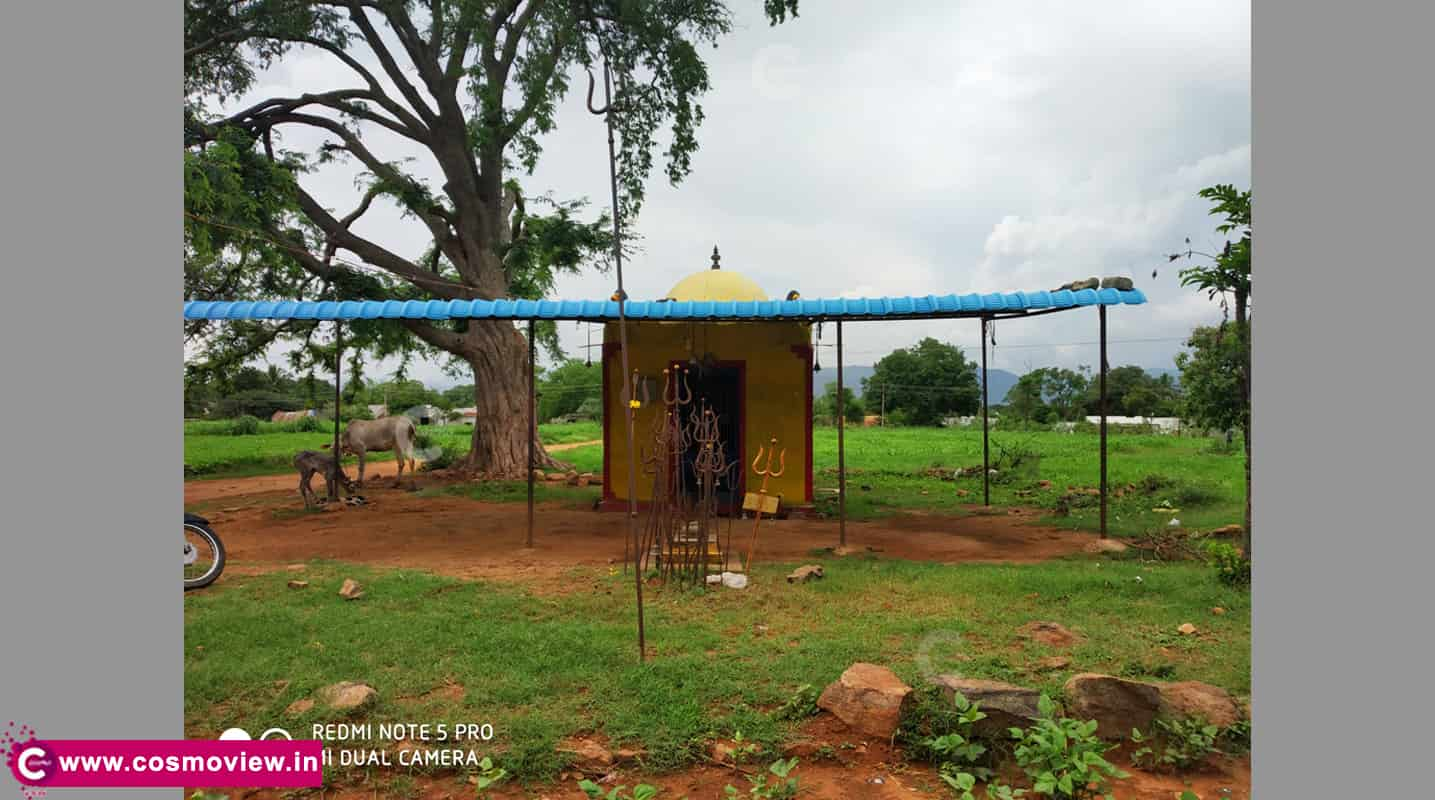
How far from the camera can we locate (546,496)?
42.4 feet

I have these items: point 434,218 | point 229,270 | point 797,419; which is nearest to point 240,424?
point 229,270

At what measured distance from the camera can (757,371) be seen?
35.7 ft

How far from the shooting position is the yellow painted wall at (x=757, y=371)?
35.4 ft

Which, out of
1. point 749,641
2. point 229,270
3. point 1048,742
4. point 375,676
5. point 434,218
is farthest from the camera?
point 434,218

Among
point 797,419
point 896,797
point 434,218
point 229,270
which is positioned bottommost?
point 896,797

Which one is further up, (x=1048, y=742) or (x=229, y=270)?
(x=229, y=270)

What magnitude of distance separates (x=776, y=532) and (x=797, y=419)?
84.4 inches

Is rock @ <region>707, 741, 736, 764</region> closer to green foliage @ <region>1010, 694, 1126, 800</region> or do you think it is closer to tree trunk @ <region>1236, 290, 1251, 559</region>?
green foliage @ <region>1010, 694, 1126, 800</region>

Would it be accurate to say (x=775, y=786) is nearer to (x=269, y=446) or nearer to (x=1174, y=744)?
(x=1174, y=744)

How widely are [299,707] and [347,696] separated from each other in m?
0.28

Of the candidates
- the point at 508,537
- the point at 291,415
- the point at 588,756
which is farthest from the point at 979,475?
the point at 291,415

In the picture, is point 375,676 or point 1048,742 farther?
point 375,676

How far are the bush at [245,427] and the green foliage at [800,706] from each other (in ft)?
85.9

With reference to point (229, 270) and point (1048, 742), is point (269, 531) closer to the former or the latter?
point (229, 270)
